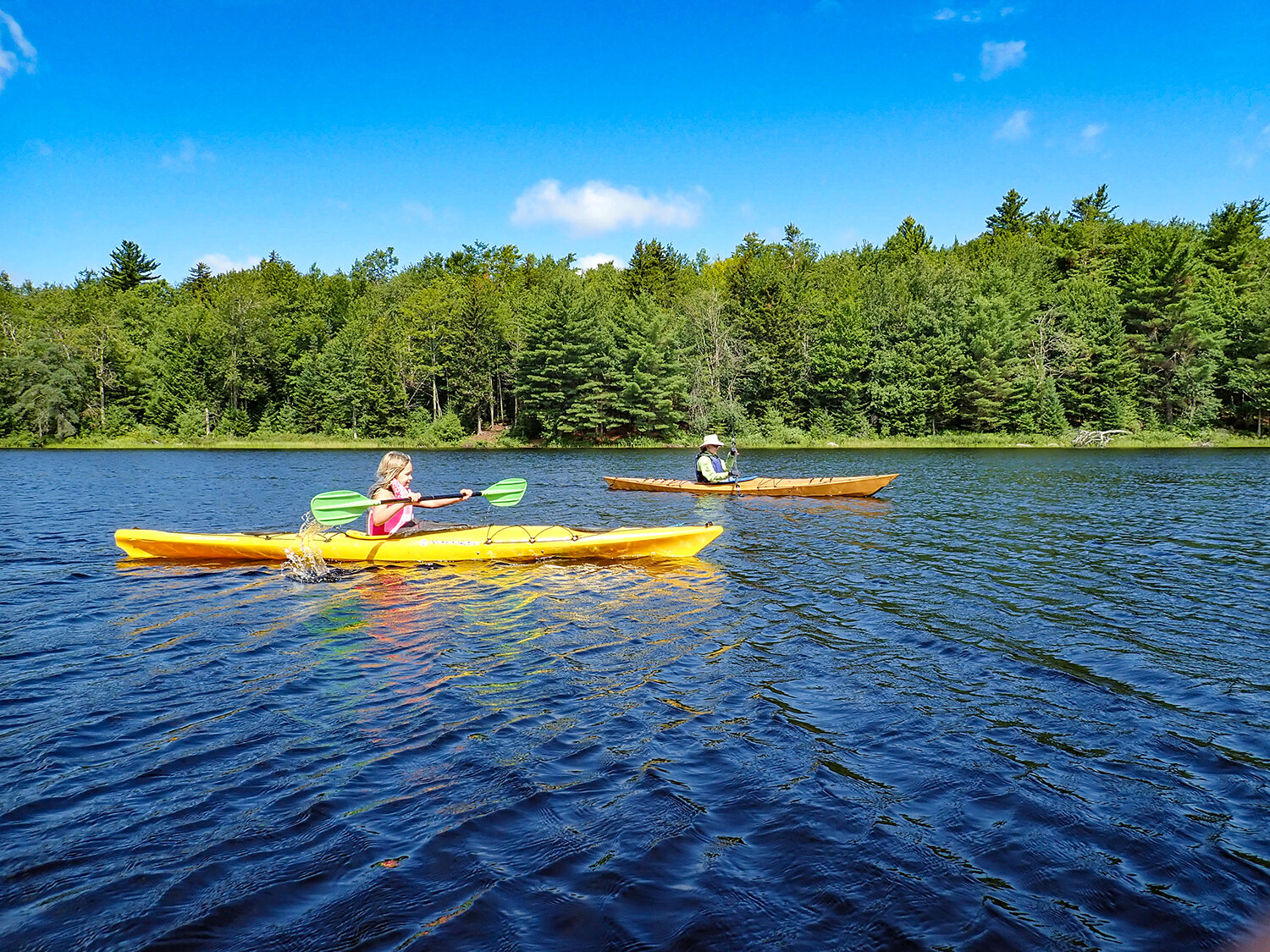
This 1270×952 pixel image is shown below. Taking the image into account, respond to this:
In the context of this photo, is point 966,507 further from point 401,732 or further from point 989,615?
point 401,732

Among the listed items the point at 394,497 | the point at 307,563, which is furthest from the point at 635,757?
the point at 307,563

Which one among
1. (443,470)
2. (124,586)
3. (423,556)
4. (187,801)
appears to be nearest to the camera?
(187,801)

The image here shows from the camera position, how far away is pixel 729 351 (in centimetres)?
5841

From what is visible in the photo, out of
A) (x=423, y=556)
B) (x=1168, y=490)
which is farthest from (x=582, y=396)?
(x=423, y=556)

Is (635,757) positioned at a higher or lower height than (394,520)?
lower

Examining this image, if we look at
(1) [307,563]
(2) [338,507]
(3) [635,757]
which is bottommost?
(3) [635,757]

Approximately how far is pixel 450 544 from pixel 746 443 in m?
44.5

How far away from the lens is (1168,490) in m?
22.4

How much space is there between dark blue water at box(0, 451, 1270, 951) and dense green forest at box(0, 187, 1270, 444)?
45.2m

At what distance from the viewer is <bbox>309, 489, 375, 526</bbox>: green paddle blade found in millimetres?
11547

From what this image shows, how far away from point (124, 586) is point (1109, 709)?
1124 centimetres

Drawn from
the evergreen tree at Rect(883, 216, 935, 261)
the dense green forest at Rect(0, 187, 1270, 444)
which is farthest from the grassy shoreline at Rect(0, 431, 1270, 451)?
the evergreen tree at Rect(883, 216, 935, 261)

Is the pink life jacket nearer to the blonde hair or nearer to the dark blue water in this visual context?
the blonde hair

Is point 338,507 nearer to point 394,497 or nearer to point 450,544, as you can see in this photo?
point 394,497
